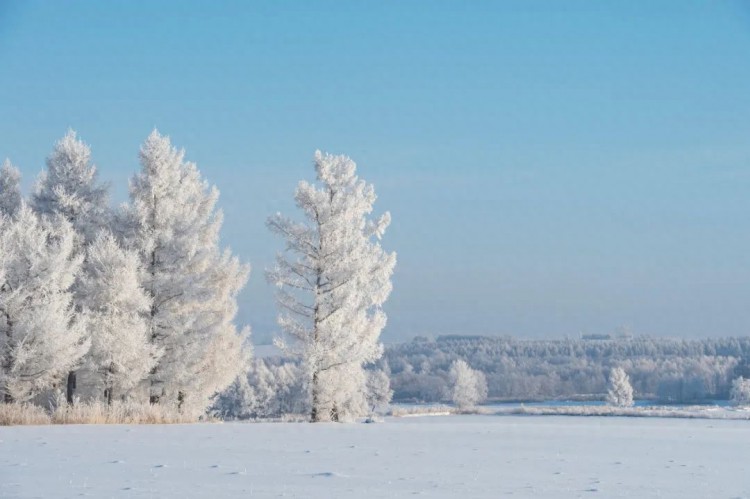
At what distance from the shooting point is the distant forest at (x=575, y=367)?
13562 centimetres

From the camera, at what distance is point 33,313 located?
25.2m

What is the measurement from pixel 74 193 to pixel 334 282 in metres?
11.3

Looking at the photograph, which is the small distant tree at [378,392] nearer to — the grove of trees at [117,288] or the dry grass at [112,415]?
the grove of trees at [117,288]

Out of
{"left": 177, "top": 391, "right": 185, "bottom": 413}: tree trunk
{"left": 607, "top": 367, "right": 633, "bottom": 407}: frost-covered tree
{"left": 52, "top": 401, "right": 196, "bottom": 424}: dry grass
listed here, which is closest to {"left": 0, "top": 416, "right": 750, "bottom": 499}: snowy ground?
A: {"left": 52, "top": 401, "right": 196, "bottom": 424}: dry grass

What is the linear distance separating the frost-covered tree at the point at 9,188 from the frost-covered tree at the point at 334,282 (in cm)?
1236

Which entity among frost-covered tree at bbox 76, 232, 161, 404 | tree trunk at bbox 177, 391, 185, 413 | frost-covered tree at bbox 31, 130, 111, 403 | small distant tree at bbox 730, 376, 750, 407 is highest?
frost-covered tree at bbox 31, 130, 111, 403

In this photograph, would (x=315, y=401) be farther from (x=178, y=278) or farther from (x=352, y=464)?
(x=352, y=464)

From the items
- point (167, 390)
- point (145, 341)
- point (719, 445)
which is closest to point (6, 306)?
point (145, 341)

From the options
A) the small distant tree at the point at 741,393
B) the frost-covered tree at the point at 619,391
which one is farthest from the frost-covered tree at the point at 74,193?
the small distant tree at the point at 741,393

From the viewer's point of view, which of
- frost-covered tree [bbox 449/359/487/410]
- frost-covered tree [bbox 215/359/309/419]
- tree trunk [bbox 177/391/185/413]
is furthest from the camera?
frost-covered tree [bbox 449/359/487/410]

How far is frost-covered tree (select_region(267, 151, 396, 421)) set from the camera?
2578 cm

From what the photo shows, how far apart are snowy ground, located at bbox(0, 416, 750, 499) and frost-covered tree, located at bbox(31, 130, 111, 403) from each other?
17.4 m

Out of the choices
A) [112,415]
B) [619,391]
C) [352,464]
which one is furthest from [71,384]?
[619,391]

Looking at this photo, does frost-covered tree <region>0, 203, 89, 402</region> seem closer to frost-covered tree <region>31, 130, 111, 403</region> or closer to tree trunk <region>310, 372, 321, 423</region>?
frost-covered tree <region>31, 130, 111, 403</region>
